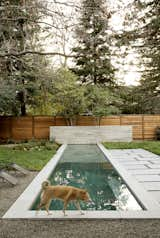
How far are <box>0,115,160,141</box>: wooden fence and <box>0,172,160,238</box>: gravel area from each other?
14869 mm

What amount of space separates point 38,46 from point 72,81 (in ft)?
32.2

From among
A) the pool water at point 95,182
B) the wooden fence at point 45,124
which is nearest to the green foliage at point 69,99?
the wooden fence at point 45,124

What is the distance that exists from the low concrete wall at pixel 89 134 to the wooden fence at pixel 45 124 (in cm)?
148

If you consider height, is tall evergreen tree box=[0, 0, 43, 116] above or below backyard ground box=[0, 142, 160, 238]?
above

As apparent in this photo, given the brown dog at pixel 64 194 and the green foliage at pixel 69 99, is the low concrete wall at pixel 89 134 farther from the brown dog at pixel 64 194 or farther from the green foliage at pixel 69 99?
the brown dog at pixel 64 194

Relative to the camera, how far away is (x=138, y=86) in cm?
2162

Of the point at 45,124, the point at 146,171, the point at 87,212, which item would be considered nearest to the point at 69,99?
the point at 45,124

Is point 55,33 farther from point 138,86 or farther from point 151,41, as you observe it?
point 138,86

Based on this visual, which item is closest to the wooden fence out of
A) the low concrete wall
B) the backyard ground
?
the low concrete wall

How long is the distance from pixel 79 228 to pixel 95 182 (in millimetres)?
3254

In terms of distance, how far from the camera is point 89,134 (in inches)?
669

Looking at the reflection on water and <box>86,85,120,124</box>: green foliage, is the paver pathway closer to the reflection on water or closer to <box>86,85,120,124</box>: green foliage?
the reflection on water

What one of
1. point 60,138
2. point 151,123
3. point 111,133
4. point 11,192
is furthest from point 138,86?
point 11,192

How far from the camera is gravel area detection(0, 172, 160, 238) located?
3.17 meters
